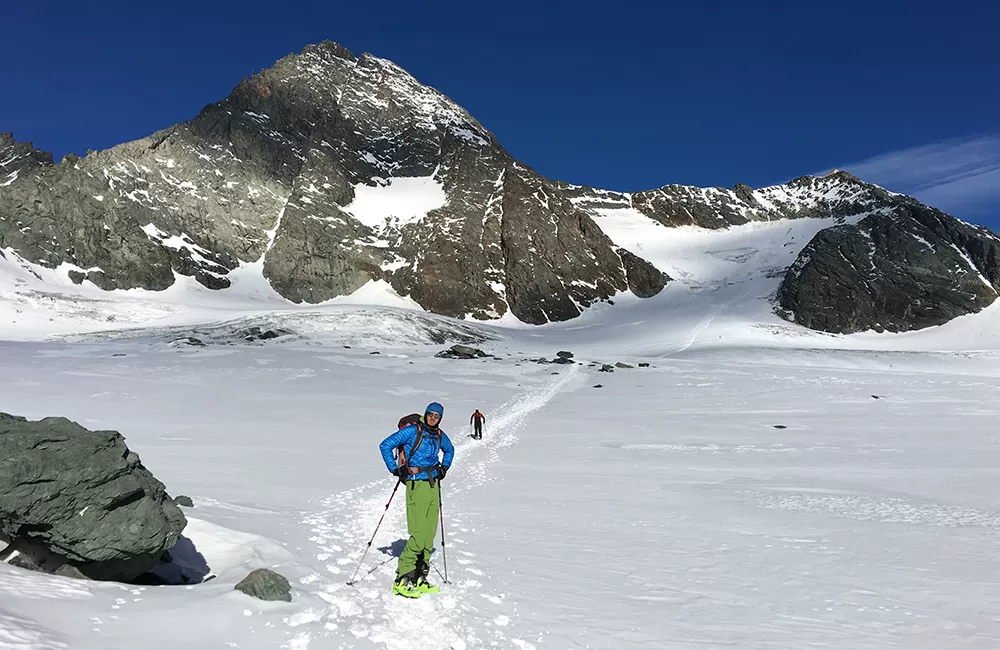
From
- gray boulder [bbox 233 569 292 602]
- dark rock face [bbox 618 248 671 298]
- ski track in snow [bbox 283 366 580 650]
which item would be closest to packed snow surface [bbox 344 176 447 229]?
dark rock face [bbox 618 248 671 298]

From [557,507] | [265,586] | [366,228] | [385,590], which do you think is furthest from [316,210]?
[265,586]

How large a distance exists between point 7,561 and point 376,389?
27.7m

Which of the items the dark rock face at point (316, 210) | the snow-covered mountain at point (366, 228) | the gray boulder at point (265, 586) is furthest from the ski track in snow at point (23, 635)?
the snow-covered mountain at point (366, 228)

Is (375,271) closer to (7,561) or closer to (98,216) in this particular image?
(98,216)

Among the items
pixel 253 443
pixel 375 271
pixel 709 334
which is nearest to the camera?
pixel 253 443

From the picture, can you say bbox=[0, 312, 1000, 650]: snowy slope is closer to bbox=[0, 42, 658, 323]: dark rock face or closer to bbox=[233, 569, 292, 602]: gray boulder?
bbox=[233, 569, 292, 602]: gray boulder

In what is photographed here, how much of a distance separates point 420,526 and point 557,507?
5.02 metres

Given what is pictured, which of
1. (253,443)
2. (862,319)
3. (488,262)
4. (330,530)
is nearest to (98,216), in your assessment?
(488,262)

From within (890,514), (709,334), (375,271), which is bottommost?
(890,514)

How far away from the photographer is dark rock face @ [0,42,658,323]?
97.1 meters

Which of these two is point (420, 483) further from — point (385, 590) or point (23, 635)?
point (23, 635)

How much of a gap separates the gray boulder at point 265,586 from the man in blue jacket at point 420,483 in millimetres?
1261

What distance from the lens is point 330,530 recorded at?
9977 millimetres

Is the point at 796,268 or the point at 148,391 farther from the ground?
the point at 796,268
